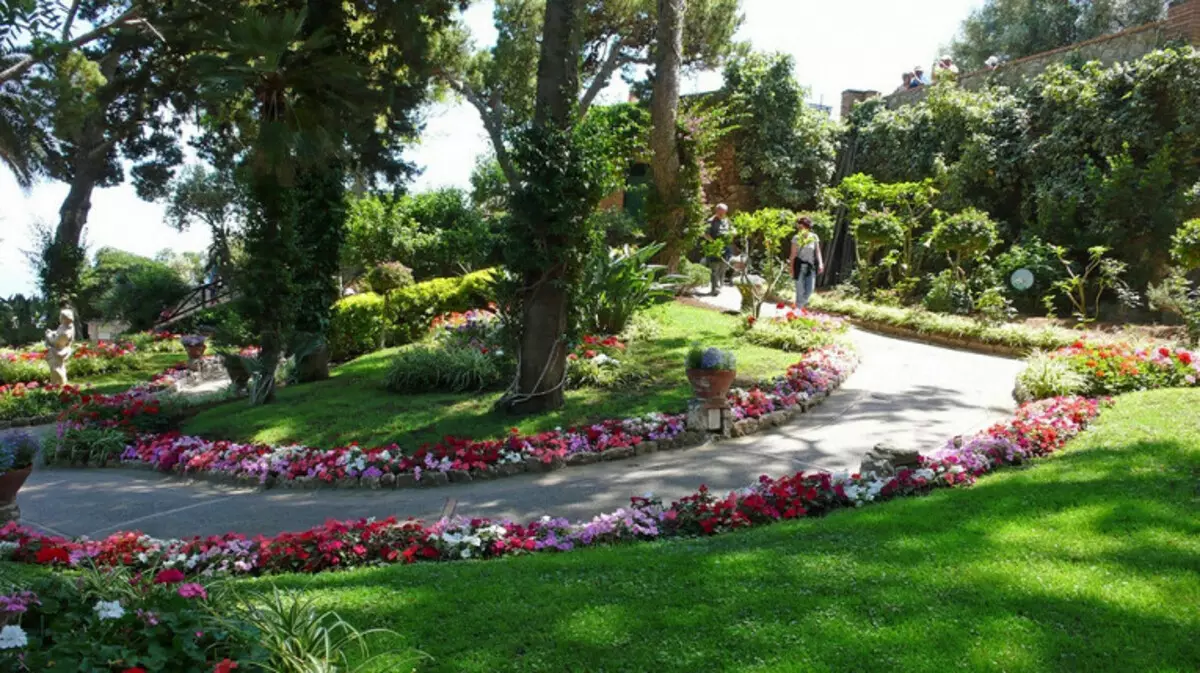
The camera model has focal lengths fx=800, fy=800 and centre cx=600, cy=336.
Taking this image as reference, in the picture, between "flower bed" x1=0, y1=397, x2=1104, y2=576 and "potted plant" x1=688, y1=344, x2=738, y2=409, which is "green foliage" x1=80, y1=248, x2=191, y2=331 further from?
"potted plant" x1=688, y1=344, x2=738, y2=409

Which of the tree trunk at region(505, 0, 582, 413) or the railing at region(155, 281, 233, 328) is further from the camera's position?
the railing at region(155, 281, 233, 328)

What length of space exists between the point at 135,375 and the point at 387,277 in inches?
214

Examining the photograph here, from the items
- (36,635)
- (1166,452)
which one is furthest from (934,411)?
(36,635)

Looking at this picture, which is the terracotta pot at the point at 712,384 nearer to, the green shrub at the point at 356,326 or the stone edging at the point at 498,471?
the stone edging at the point at 498,471

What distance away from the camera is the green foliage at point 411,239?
18.4m

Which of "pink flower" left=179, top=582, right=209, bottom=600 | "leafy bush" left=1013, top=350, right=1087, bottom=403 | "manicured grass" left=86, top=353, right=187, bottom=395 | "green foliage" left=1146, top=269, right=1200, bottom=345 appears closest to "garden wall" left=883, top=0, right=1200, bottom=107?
"green foliage" left=1146, top=269, right=1200, bottom=345

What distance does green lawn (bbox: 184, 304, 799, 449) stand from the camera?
7918 millimetres

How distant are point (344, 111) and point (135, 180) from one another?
718 inches

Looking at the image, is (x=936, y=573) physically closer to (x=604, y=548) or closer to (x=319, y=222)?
(x=604, y=548)

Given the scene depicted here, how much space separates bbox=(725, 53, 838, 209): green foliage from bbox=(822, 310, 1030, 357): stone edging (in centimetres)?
617

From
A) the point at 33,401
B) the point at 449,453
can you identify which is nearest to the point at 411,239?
the point at 33,401

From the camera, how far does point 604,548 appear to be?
4.51 meters

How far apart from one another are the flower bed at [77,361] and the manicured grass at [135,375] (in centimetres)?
24

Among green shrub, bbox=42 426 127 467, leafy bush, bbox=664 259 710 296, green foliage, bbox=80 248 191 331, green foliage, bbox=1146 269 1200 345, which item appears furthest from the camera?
green foliage, bbox=80 248 191 331
